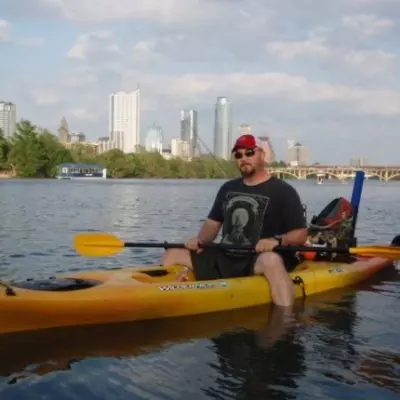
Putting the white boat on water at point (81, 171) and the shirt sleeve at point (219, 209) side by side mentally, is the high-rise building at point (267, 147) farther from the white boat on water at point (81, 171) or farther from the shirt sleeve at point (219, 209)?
the white boat on water at point (81, 171)

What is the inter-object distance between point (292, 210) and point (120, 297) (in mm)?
2190

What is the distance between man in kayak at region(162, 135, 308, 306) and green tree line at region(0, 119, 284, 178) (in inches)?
3224

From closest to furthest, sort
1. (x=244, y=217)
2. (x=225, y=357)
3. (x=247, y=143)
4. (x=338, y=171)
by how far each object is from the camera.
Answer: (x=225, y=357) → (x=247, y=143) → (x=244, y=217) → (x=338, y=171)

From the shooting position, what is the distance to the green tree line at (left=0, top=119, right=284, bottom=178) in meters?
102

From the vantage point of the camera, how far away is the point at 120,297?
652 centimetres

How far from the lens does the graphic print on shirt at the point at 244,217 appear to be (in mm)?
7402

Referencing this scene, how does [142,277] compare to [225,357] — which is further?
[142,277]

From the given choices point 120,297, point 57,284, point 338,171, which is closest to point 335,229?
point 120,297

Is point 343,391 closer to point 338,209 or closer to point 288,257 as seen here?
point 288,257

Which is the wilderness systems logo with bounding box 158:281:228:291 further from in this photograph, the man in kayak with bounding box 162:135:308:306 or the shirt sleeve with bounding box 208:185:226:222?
the shirt sleeve with bounding box 208:185:226:222

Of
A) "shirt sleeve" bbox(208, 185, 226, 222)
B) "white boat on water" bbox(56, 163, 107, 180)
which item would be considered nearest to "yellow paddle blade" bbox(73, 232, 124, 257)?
"shirt sleeve" bbox(208, 185, 226, 222)

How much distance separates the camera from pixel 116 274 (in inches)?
289

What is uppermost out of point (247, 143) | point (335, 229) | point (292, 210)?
point (247, 143)

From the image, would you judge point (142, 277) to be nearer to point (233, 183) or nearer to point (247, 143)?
point (233, 183)
